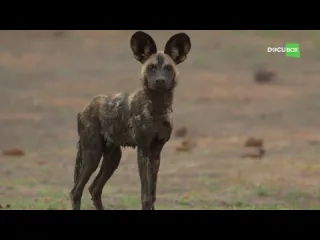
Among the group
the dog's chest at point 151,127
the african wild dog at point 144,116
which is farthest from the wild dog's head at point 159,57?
the dog's chest at point 151,127

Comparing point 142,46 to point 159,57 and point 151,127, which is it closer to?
point 159,57

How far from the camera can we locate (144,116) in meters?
7.19

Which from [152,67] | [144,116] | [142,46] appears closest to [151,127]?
[144,116]

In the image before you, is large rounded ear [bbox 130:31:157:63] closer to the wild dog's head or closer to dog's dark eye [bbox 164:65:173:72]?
the wild dog's head

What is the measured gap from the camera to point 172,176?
8.67m

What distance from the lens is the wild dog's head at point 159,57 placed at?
7.09 meters

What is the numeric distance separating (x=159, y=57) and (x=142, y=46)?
270 millimetres

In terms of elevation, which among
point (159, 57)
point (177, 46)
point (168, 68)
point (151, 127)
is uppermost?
point (177, 46)

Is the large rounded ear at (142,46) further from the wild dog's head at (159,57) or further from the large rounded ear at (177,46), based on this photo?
the large rounded ear at (177,46)

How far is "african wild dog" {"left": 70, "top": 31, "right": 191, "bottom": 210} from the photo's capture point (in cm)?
717
